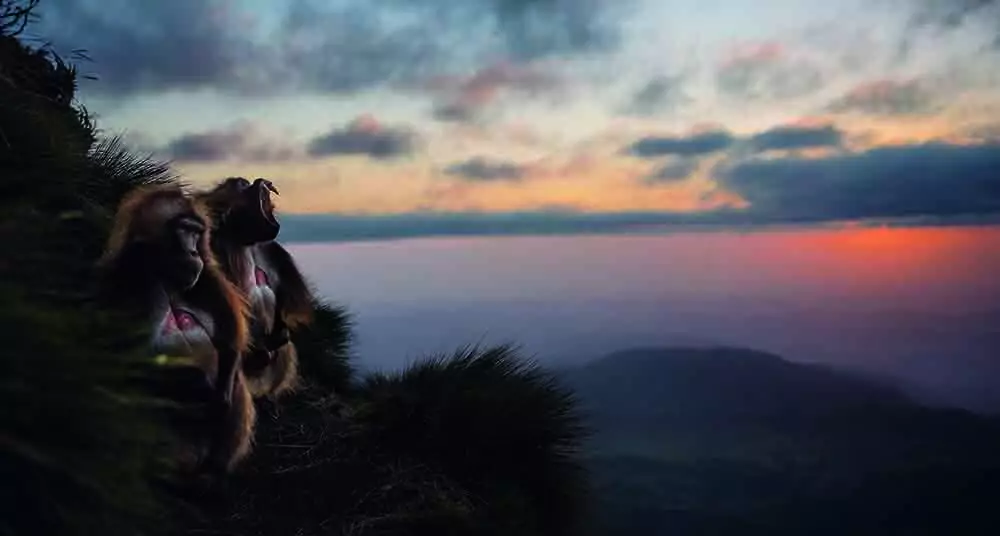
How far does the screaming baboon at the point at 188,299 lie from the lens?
4430mm

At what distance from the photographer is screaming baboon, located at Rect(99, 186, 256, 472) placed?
14.5 feet

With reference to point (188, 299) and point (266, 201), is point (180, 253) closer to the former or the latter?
point (188, 299)

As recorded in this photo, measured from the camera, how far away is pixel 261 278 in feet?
19.2

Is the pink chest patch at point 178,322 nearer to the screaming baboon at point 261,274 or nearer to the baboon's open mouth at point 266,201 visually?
the screaming baboon at point 261,274

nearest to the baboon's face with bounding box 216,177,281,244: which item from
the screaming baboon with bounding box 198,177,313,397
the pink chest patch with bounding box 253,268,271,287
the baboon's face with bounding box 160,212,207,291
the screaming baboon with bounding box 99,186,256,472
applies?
the screaming baboon with bounding box 198,177,313,397

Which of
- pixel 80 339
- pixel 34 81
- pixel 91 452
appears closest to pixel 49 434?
pixel 91 452

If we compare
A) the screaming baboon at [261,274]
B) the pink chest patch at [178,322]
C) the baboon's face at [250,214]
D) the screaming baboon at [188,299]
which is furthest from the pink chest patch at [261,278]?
the pink chest patch at [178,322]

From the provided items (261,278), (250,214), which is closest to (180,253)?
(250,214)

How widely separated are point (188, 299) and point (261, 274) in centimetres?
125

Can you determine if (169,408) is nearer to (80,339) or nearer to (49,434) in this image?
(80,339)

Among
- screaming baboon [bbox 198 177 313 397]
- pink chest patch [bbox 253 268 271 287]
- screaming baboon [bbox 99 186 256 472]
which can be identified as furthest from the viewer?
pink chest patch [bbox 253 268 271 287]

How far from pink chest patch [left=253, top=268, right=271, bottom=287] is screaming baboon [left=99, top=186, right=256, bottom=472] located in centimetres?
75

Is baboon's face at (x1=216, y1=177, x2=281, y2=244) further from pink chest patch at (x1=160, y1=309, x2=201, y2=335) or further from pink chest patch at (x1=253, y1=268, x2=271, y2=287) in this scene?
pink chest patch at (x1=160, y1=309, x2=201, y2=335)

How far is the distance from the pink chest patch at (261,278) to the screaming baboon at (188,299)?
751mm
